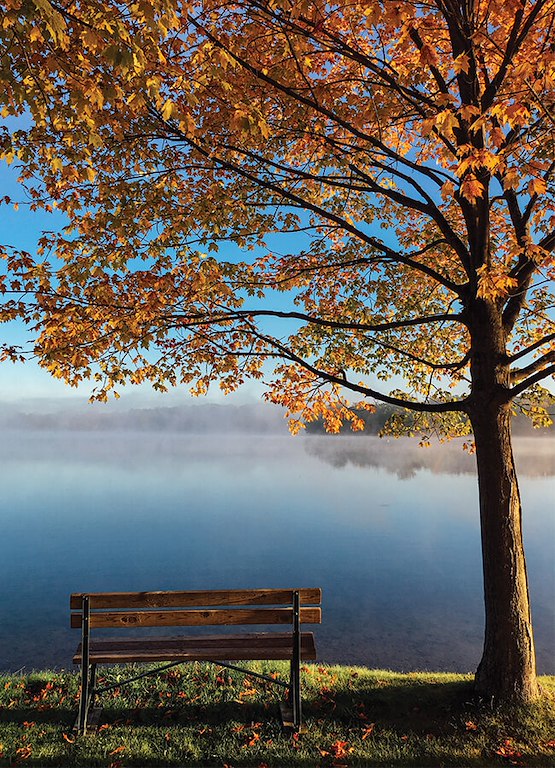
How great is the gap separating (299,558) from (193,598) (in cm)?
2106

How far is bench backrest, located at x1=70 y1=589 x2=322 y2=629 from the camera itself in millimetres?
5949

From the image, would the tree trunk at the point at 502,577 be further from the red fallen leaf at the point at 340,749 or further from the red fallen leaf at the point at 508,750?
the red fallen leaf at the point at 340,749

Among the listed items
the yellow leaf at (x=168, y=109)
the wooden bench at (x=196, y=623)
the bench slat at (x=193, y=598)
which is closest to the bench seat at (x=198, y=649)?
the wooden bench at (x=196, y=623)

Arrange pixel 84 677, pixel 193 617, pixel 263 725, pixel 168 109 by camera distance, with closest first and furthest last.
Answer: pixel 168 109, pixel 84 677, pixel 263 725, pixel 193 617

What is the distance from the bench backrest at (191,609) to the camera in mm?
5949

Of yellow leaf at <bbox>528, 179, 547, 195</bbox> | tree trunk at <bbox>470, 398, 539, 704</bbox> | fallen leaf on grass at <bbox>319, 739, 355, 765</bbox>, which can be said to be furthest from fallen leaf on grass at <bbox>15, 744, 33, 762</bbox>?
yellow leaf at <bbox>528, 179, 547, 195</bbox>

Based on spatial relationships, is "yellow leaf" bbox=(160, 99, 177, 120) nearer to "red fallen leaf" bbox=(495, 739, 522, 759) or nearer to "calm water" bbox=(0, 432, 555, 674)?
"red fallen leaf" bbox=(495, 739, 522, 759)

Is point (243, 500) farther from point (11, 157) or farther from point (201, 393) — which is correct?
point (11, 157)

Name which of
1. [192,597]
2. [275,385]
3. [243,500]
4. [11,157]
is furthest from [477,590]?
[243,500]

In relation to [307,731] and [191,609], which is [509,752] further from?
[191,609]

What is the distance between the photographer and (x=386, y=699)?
260 inches

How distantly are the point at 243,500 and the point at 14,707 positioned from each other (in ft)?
143

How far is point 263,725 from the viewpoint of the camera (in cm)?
593

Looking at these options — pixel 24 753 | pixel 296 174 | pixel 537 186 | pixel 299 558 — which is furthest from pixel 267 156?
pixel 299 558
